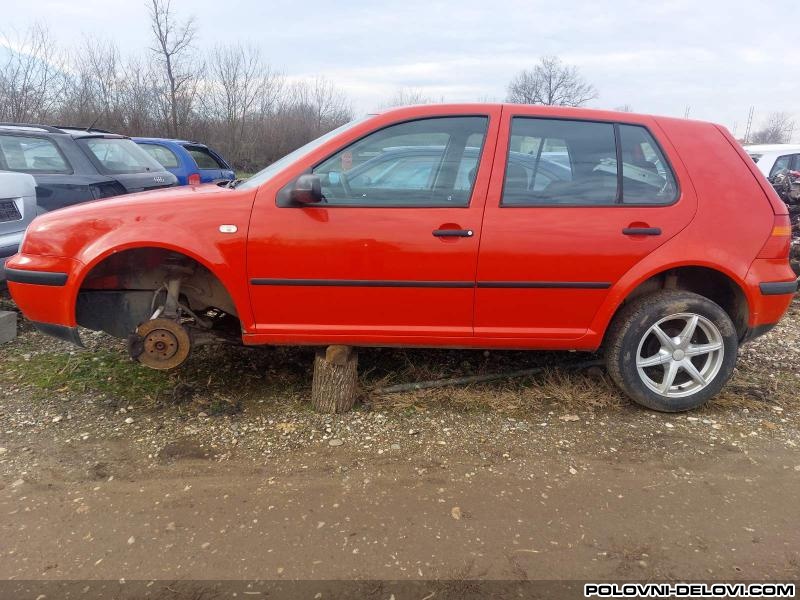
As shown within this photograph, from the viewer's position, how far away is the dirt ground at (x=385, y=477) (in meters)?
2.21

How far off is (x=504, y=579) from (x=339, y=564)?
2.10 ft

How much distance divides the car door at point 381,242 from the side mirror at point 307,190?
0.07 metres

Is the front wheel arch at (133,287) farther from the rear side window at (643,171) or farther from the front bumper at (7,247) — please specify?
the rear side window at (643,171)

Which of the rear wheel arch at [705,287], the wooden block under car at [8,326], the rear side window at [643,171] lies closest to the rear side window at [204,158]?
the wooden block under car at [8,326]

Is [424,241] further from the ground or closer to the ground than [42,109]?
closer to the ground

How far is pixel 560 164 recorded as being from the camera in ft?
10.4

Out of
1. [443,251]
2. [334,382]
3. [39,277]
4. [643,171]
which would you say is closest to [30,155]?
[39,277]

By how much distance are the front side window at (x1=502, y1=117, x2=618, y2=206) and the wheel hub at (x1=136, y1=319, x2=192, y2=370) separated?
1.97 m

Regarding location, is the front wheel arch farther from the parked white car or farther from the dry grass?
the parked white car

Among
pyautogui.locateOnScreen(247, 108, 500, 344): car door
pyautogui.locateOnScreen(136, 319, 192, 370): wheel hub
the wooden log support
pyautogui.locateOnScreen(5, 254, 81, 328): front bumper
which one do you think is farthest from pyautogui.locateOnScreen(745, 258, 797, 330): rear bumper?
pyautogui.locateOnScreen(5, 254, 81, 328): front bumper

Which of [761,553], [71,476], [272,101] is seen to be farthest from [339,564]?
[272,101]

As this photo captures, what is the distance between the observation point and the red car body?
118 inches

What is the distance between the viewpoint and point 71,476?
8.95 feet

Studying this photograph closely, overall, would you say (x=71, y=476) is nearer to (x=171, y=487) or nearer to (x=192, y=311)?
(x=171, y=487)
